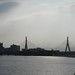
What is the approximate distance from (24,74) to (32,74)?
201cm

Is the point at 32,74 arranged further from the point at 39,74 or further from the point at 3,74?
the point at 3,74

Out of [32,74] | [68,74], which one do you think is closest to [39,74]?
[32,74]

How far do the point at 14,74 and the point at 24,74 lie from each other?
2.91 m

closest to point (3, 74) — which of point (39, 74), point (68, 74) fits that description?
point (39, 74)

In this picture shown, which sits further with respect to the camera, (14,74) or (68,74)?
(68,74)

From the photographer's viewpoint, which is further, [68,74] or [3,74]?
[68,74]

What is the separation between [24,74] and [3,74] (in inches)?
205

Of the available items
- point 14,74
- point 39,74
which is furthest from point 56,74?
point 14,74

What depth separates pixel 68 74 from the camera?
85.8m

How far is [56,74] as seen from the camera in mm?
82688

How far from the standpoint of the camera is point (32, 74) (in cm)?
8256

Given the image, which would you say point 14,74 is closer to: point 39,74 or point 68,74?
point 39,74

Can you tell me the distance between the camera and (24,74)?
8194cm

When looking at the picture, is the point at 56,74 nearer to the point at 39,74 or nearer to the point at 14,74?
the point at 39,74
